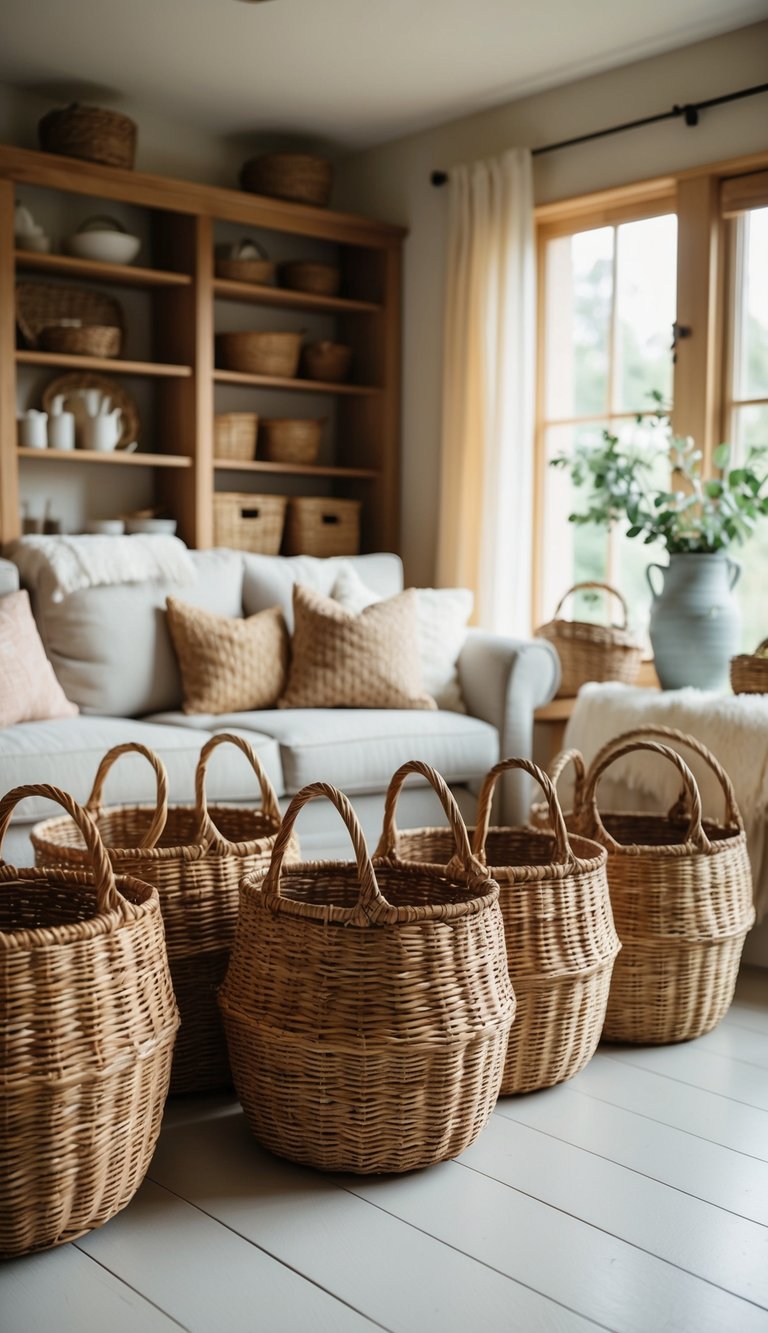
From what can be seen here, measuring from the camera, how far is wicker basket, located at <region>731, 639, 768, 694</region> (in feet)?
11.2

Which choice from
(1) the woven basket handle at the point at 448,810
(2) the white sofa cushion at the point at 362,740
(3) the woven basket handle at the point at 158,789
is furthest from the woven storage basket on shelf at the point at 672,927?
(2) the white sofa cushion at the point at 362,740

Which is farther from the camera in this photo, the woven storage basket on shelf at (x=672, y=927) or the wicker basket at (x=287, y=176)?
the wicker basket at (x=287, y=176)

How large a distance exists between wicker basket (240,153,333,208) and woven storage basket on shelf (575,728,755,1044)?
3.03 meters

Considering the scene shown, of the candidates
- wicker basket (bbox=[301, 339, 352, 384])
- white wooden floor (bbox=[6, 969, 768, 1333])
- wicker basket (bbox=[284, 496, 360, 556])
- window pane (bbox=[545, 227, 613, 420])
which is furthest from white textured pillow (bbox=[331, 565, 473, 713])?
white wooden floor (bbox=[6, 969, 768, 1333])

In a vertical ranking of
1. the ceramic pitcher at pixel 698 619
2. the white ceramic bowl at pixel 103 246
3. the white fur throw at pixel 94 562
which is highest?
the white ceramic bowl at pixel 103 246

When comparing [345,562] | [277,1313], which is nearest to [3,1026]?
[277,1313]

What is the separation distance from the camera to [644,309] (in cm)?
436

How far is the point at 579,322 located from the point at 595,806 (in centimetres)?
252

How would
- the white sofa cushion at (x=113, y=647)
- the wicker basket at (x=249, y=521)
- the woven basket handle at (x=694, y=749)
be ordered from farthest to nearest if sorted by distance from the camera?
the wicker basket at (x=249, y=521) < the white sofa cushion at (x=113, y=647) < the woven basket handle at (x=694, y=749)

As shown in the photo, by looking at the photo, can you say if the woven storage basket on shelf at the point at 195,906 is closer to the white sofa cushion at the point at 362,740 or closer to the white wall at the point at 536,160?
the white sofa cushion at the point at 362,740

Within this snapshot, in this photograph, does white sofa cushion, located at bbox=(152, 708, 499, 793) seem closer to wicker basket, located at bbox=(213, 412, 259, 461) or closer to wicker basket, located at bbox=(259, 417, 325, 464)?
wicker basket, located at bbox=(213, 412, 259, 461)

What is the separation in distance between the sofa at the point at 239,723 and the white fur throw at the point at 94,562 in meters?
0.02

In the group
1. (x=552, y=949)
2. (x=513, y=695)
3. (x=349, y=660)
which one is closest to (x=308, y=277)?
(x=349, y=660)

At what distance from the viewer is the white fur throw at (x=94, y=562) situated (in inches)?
146
